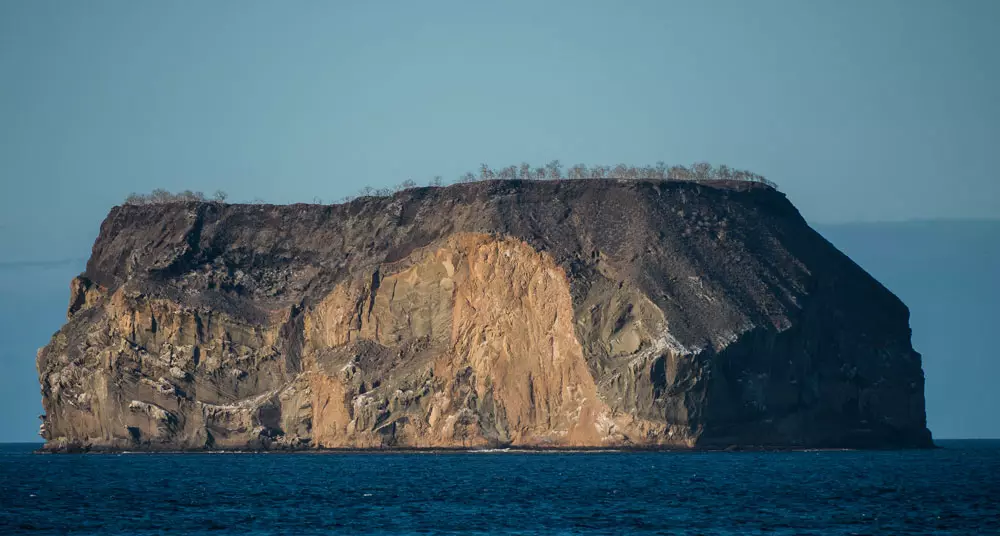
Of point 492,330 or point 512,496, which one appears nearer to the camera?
point 512,496

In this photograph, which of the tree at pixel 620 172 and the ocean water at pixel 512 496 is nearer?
the ocean water at pixel 512 496

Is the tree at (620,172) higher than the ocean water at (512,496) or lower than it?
higher

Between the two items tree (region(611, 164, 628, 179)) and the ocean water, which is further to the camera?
tree (region(611, 164, 628, 179))

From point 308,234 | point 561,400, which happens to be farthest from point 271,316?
point 561,400

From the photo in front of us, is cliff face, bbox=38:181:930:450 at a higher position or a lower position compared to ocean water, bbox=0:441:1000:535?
higher

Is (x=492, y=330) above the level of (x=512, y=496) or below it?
above

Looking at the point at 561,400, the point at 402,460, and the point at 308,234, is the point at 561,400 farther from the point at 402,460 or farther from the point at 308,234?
the point at 308,234
